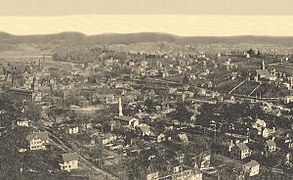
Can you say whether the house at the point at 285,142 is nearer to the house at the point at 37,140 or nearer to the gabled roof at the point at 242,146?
the gabled roof at the point at 242,146

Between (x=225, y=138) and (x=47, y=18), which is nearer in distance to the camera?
(x=225, y=138)

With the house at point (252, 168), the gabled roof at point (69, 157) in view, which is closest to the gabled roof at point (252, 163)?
the house at point (252, 168)

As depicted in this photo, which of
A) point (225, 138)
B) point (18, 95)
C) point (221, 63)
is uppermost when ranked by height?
point (221, 63)

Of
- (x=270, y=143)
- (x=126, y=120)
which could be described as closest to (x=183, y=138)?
(x=126, y=120)

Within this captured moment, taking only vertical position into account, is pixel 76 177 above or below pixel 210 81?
below

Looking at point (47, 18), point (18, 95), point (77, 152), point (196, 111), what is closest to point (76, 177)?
point (77, 152)

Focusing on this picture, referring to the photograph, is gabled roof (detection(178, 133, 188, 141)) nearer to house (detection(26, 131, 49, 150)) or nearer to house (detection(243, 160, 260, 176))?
house (detection(243, 160, 260, 176))

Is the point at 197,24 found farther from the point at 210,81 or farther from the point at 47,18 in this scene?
the point at 47,18

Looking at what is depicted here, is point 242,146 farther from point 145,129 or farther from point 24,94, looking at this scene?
point 24,94
